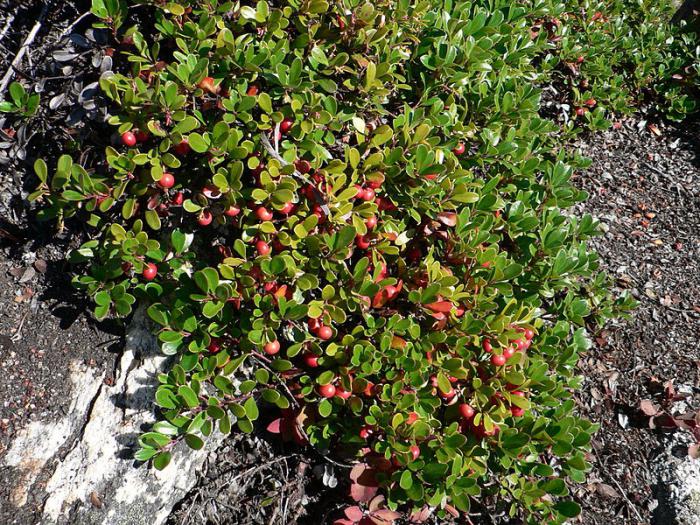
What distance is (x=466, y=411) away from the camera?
2184 millimetres

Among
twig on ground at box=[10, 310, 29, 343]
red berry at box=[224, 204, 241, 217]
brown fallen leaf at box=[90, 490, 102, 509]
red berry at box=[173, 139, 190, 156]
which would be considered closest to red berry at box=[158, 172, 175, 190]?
red berry at box=[173, 139, 190, 156]

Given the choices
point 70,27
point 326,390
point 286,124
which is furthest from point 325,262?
point 70,27

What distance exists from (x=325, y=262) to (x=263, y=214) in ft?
1.05

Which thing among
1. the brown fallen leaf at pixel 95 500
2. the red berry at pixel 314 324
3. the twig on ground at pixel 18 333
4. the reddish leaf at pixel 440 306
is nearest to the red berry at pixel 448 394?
the reddish leaf at pixel 440 306

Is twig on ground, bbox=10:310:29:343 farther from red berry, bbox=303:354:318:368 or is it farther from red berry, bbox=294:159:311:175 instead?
red berry, bbox=294:159:311:175

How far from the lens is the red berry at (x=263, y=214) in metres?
2.12

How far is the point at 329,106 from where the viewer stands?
2305mm

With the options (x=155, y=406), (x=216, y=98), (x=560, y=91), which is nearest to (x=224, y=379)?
(x=155, y=406)

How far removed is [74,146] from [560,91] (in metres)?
3.66

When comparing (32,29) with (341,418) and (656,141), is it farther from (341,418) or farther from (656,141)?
(656,141)

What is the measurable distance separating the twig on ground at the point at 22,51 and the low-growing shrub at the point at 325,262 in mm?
364

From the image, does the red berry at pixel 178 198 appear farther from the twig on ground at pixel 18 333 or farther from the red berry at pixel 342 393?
the red berry at pixel 342 393

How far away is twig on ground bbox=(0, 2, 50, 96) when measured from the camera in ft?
7.29

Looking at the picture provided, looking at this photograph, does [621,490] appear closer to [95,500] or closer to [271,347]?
[271,347]
